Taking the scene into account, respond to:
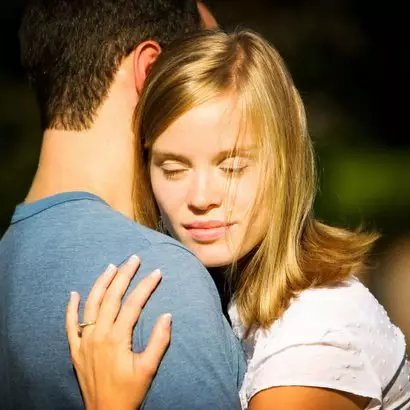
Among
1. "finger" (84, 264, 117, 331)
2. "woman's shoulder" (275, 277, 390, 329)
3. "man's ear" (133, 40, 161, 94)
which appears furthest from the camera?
"man's ear" (133, 40, 161, 94)

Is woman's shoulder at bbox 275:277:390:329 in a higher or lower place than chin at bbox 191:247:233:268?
lower

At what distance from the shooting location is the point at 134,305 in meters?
2.27

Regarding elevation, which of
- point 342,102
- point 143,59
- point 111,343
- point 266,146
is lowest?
point 342,102

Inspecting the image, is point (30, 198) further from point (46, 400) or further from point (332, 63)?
point (332, 63)

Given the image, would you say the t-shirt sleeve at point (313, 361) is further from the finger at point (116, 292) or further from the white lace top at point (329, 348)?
the finger at point (116, 292)

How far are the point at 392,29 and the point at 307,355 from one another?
10.3 meters

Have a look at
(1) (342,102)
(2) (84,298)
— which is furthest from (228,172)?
(1) (342,102)

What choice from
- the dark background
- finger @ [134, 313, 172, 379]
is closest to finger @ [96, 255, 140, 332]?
finger @ [134, 313, 172, 379]

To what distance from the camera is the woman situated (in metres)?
2.41

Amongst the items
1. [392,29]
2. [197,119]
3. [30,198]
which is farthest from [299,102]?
[392,29]

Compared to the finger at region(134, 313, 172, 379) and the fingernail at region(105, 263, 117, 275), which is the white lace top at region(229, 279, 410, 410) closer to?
the finger at region(134, 313, 172, 379)

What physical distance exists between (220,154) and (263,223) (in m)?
0.23

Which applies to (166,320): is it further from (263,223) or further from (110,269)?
(263,223)

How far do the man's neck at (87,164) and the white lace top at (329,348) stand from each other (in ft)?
1.74
